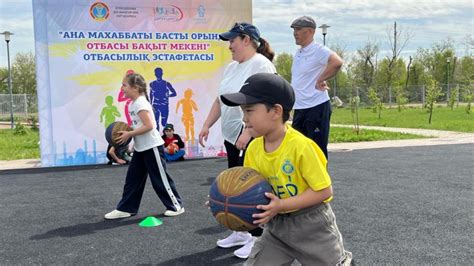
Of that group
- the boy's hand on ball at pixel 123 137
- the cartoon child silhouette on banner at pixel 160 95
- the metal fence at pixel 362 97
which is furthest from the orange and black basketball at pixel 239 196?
the metal fence at pixel 362 97

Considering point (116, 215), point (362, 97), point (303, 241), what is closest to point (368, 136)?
point (116, 215)

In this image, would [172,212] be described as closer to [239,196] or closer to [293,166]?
[239,196]

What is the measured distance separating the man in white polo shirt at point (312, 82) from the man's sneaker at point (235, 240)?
Answer: 49.6 inches

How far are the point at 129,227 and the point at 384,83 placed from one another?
51.5 m

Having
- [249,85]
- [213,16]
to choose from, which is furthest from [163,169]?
[213,16]

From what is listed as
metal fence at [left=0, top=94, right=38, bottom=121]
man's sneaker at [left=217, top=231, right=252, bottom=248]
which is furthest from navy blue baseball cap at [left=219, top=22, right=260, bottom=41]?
metal fence at [left=0, top=94, right=38, bottom=121]

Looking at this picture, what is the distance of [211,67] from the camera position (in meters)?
11.0

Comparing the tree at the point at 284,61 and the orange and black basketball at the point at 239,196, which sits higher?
the tree at the point at 284,61

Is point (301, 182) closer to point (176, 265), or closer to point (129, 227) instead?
point (176, 265)

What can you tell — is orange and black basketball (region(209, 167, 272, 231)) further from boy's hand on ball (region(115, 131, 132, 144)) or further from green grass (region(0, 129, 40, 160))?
green grass (region(0, 129, 40, 160))

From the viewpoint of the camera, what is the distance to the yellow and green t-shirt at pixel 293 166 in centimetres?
242

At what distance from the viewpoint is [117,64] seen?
10438mm

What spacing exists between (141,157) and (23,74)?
43.8 meters

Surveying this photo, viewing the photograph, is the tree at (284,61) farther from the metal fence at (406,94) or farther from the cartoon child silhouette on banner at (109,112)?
the cartoon child silhouette on banner at (109,112)
